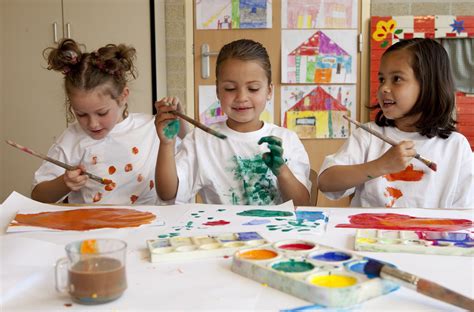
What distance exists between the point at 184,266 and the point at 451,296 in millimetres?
387

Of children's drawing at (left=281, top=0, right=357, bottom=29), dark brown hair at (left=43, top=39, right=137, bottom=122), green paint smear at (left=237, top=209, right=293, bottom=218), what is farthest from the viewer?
children's drawing at (left=281, top=0, right=357, bottom=29)

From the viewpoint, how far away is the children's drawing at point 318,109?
10.3ft

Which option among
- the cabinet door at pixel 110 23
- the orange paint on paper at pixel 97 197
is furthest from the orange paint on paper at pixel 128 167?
the cabinet door at pixel 110 23

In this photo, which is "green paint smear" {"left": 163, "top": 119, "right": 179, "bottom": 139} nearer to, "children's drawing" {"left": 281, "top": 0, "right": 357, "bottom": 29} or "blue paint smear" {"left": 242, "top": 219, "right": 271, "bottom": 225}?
"blue paint smear" {"left": 242, "top": 219, "right": 271, "bottom": 225}

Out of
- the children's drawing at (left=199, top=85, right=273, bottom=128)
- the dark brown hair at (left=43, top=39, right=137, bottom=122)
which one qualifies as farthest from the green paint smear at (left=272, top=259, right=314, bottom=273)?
the children's drawing at (left=199, top=85, right=273, bottom=128)

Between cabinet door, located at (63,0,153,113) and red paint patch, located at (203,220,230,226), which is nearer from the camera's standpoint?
red paint patch, located at (203,220,230,226)

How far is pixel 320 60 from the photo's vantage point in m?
3.11

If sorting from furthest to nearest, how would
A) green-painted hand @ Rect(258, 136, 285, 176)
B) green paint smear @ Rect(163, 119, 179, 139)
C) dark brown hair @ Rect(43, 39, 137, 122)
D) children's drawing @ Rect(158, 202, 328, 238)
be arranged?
dark brown hair @ Rect(43, 39, 137, 122) → green paint smear @ Rect(163, 119, 179, 139) → green-painted hand @ Rect(258, 136, 285, 176) → children's drawing @ Rect(158, 202, 328, 238)

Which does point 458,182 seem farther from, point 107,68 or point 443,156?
point 107,68

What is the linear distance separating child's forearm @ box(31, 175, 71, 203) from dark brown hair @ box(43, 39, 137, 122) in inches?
11.3

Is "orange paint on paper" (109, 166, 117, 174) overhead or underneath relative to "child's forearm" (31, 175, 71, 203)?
overhead

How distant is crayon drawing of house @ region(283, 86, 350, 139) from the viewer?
314 centimetres

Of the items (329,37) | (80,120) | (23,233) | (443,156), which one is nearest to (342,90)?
(329,37)

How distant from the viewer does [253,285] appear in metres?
0.71
